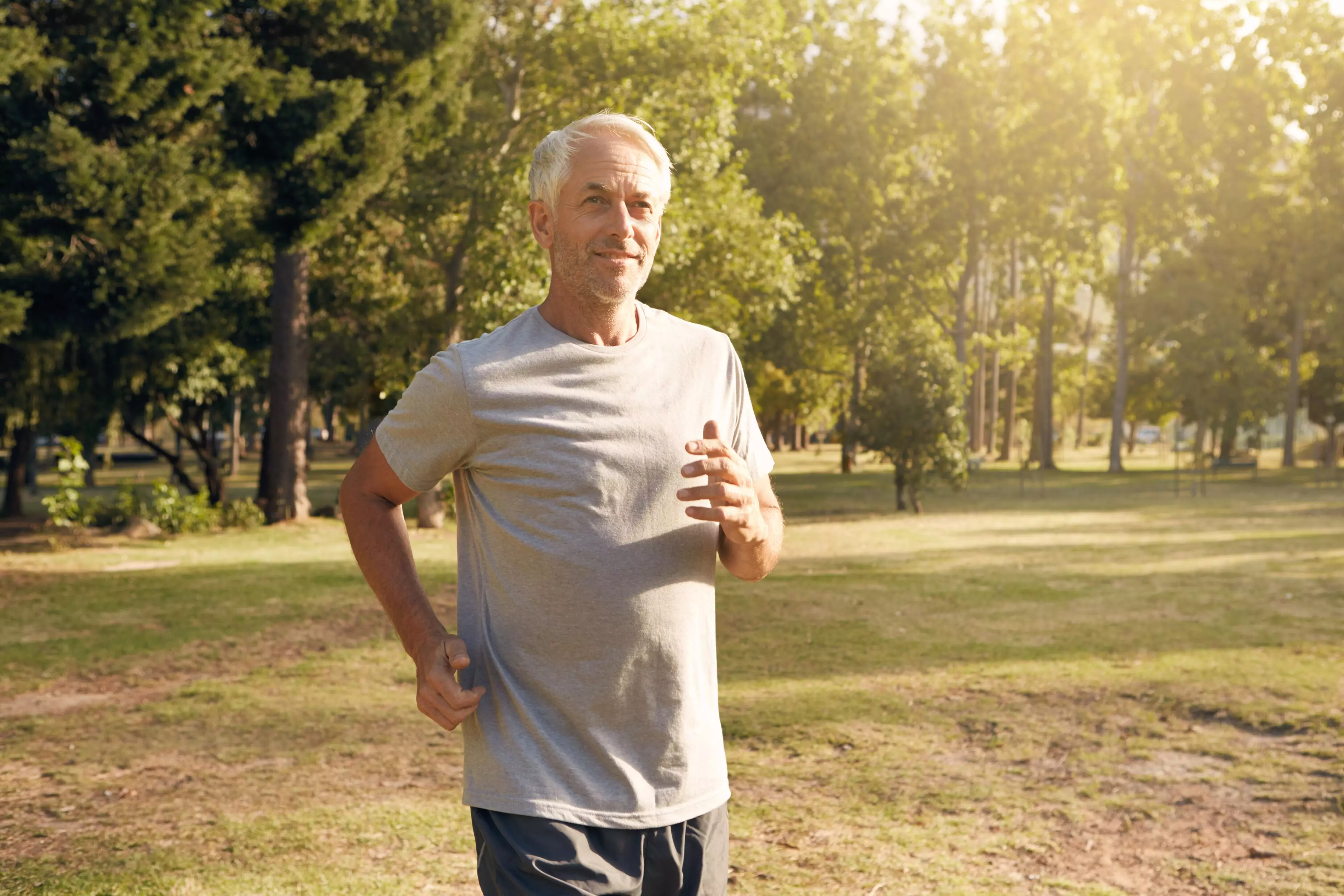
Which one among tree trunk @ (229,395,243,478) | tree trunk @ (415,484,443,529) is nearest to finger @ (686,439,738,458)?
tree trunk @ (415,484,443,529)

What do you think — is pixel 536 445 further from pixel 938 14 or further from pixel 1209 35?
pixel 1209 35

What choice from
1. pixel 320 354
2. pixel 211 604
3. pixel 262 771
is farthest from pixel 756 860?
pixel 320 354

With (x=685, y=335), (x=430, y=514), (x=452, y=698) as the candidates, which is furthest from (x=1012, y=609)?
(x=430, y=514)

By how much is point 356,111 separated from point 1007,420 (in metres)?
52.4

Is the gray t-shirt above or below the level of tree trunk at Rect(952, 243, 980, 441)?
below

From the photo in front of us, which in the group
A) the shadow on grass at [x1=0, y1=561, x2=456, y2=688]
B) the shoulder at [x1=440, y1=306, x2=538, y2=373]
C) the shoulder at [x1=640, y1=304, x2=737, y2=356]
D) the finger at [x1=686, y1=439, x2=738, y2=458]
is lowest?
the shadow on grass at [x1=0, y1=561, x2=456, y2=688]

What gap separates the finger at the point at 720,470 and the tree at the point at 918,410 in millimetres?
23420

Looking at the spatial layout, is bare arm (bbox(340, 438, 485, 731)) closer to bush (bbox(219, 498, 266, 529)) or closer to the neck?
the neck

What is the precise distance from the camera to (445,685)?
2.41 metres

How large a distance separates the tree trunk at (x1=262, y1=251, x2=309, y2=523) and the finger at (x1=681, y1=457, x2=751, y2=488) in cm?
2029

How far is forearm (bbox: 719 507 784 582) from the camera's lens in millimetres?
2562

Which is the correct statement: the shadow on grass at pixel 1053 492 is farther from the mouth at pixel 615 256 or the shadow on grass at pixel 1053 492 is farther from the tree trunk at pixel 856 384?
the mouth at pixel 615 256

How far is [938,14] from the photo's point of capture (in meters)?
46.9

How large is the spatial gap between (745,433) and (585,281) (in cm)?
50
